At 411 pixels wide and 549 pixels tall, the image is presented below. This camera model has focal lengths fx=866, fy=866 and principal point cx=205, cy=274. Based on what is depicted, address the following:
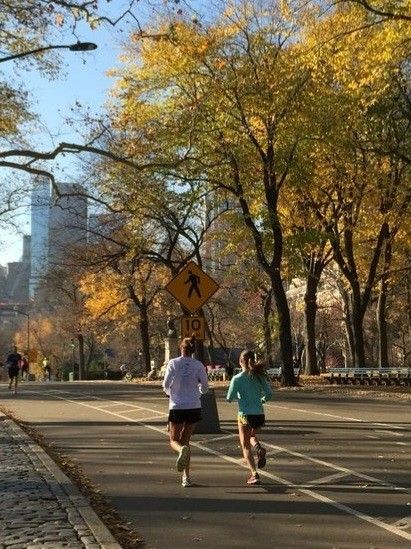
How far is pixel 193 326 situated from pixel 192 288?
2.54 ft

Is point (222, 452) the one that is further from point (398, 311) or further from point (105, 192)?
point (398, 311)

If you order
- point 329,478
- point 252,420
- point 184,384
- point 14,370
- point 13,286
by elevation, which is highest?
point 13,286

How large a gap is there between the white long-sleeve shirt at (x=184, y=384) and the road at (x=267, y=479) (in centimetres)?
97

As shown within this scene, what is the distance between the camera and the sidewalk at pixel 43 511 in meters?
7.02

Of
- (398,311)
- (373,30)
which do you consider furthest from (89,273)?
(373,30)

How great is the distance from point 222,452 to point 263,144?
20.9 metres

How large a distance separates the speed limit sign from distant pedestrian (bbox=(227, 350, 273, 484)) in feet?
19.9

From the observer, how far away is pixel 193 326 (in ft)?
57.0

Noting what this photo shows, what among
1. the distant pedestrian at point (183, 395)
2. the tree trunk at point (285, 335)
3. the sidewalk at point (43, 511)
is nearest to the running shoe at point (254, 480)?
the distant pedestrian at point (183, 395)

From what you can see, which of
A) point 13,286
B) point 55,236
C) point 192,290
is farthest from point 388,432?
point 13,286

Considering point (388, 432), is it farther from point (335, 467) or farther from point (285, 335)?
point (285, 335)

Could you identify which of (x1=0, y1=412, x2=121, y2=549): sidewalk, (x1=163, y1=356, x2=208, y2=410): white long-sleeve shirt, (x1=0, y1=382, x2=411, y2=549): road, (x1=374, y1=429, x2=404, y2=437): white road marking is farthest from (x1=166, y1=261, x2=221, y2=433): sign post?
(x1=163, y1=356, x2=208, y2=410): white long-sleeve shirt

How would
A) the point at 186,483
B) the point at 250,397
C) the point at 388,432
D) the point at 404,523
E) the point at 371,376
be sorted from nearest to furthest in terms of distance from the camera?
the point at 404,523 < the point at 186,483 < the point at 250,397 < the point at 388,432 < the point at 371,376

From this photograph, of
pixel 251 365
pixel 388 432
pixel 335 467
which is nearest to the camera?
pixel 251 365
